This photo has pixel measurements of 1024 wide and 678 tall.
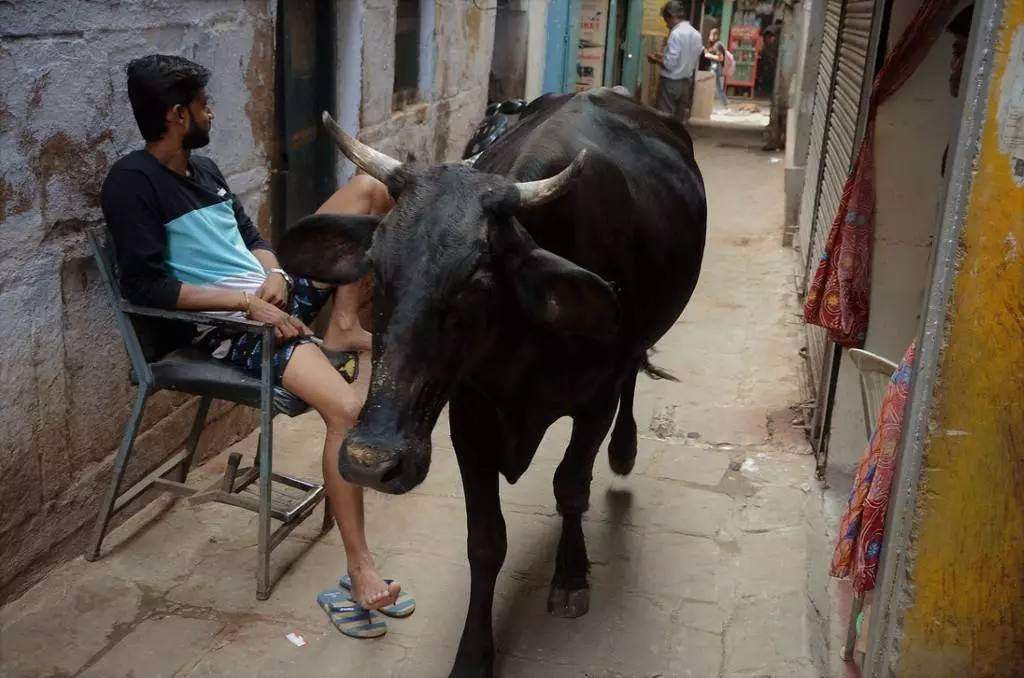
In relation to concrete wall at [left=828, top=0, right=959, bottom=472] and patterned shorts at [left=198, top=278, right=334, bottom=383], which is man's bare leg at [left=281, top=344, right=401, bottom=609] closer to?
patterned shorts at [left=198, top=278, right=334, bottom=383]

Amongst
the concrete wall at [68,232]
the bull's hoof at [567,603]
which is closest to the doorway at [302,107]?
the concrete wall at [68,232]

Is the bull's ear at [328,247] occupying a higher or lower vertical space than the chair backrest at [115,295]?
higher

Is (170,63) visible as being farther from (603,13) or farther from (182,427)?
(603,13)

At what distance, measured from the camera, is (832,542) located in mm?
3943

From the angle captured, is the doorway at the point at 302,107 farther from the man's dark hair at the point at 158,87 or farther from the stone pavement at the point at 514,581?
the man's dark hair at the point at 158,87

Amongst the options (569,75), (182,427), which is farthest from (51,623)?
(569,75)

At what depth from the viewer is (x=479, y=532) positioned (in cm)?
313

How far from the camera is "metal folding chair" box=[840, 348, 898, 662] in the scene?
2.88 metres

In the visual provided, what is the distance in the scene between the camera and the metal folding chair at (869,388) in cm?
288

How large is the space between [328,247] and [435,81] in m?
4.37

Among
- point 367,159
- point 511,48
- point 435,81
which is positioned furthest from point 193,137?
point 511,48

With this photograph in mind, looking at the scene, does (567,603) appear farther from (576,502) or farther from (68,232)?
(68,232)

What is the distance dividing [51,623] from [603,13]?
12569mm

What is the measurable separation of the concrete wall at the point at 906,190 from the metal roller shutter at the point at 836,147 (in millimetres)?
314
